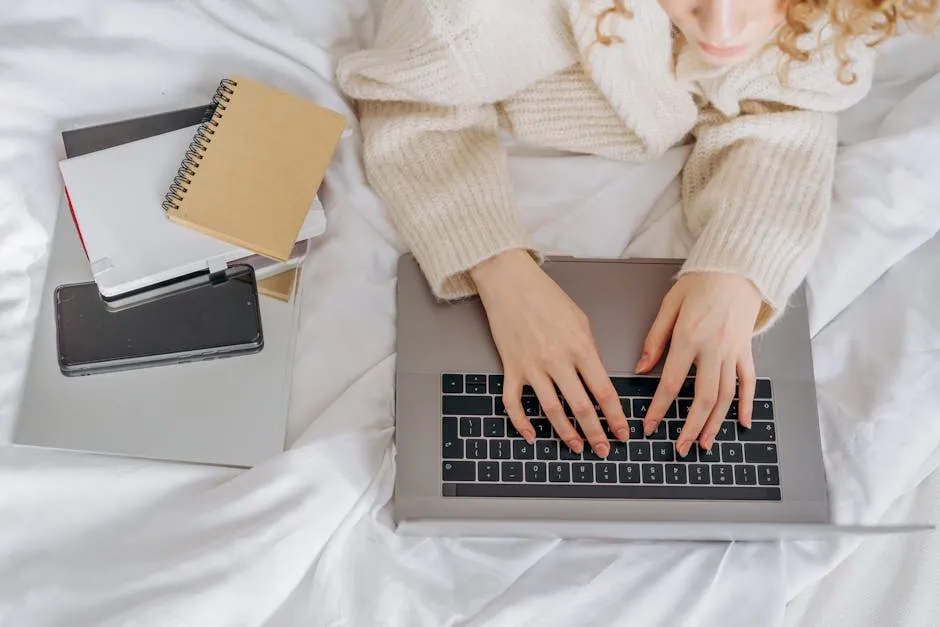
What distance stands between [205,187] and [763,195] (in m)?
0.48

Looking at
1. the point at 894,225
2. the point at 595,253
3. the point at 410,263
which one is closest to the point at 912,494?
the point at 894,225

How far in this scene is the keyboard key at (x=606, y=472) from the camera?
69 centimetres

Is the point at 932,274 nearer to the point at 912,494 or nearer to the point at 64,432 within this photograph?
the point at 912,494

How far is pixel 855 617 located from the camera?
0.70 meters

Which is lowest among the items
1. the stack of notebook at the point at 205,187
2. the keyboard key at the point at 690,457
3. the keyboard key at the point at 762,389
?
the keyboard key at the point at 690,457

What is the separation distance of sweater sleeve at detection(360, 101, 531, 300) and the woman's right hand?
2 cm

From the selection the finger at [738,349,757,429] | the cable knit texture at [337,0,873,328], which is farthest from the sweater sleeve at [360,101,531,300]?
the finger at [738,349,757,429]

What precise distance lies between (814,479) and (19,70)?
0.76 metres

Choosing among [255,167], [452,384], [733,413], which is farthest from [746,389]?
[255,167]

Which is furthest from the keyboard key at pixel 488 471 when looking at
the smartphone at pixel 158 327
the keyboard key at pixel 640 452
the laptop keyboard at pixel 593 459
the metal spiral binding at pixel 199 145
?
the metal spiral binding at pixel 199 145

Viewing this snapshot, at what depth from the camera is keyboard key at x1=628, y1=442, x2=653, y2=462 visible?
699 millimetres

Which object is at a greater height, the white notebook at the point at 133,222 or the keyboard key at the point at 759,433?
the white notebook at the point at 133,222

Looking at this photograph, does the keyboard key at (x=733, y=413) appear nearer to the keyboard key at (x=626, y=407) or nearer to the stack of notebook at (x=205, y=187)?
the keyboard key at (x=626, y=407)

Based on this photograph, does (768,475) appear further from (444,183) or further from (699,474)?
(444,183)
